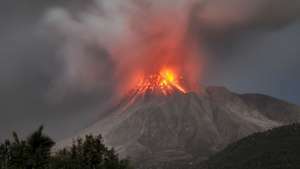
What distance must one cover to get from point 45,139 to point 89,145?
162 inches

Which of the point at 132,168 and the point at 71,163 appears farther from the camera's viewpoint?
the point at 132,168

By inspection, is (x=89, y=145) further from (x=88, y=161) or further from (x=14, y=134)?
(x=14, y=134)

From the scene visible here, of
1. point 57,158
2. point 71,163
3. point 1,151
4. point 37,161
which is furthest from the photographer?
point 1,151

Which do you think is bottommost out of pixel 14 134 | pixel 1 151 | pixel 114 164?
pixel 114 164

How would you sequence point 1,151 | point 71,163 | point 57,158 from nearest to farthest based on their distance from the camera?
point 71,163 < point 57,158 < point 1,151

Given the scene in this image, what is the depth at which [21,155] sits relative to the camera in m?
54.4

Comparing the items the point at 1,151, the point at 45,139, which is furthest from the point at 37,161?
the point at 1,151

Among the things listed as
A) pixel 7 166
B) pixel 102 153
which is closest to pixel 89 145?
pixel 102 153

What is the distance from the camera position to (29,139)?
54125 mm

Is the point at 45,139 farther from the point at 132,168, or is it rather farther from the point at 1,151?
the point at 1,151

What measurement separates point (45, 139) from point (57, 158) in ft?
24.8

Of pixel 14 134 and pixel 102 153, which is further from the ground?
pixel 14 134

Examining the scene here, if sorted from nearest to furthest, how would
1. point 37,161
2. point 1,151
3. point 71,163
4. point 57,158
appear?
1. point 37,161
2. point 71,163
3. point 57,158
4. point 1,151

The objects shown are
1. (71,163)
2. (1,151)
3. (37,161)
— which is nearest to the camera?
(37,161)
